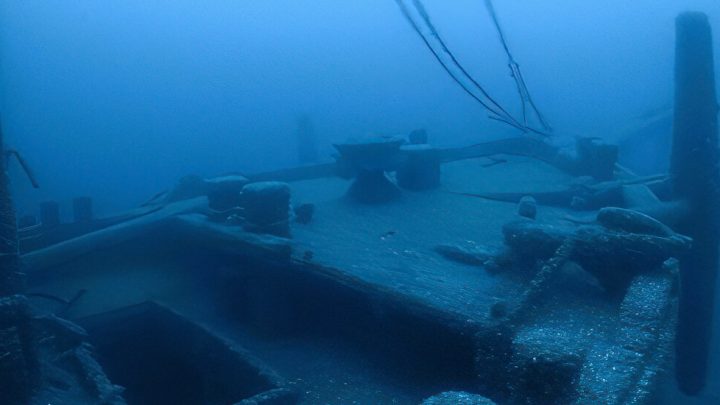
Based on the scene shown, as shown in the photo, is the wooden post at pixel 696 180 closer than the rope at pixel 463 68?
No

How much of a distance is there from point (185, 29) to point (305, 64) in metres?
21.2

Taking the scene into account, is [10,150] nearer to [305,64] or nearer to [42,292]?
[42,292]

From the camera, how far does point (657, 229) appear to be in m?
5.09

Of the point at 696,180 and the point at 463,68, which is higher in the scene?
the point at 463,68

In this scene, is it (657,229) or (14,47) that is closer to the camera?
(657,229)

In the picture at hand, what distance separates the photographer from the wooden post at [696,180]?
8.72 m

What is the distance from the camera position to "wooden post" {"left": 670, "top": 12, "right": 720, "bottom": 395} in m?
8.72

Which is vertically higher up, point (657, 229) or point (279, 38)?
point (279, 38)

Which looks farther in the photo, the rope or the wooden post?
the wooden post

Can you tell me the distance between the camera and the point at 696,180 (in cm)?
904

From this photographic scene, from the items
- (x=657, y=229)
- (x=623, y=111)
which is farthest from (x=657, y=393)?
(x=623, y=111)

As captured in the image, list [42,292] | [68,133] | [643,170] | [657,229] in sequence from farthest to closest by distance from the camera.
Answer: [68,133]
[643,170]
[42,292]
[657,229]

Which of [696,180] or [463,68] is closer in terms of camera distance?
[463,68]

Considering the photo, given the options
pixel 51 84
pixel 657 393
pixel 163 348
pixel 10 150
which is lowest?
pixel 163 348
